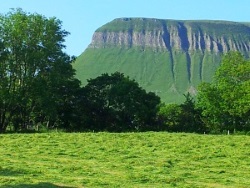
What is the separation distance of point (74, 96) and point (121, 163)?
33225 millimetres

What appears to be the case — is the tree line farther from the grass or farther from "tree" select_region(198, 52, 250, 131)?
the grass

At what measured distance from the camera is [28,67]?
4500 cm

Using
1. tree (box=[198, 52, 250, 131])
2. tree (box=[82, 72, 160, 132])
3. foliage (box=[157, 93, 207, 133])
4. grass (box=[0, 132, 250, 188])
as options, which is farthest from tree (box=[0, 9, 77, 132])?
tree (box=[198, 52, 250, 131])

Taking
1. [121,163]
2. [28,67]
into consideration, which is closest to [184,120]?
[28,67]

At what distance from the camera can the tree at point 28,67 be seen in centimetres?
4366

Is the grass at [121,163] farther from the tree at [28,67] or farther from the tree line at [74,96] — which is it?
the tree line at [74,96]

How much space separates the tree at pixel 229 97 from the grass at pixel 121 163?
2747cm

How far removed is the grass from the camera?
43.0 ft

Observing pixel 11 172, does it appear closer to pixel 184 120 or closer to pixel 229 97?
pixel 184 120

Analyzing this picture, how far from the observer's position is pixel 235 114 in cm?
5347

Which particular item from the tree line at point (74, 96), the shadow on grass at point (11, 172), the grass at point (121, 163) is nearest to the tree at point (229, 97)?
the tree line at point (74, 96)

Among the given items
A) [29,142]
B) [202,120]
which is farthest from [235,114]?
[29,142]

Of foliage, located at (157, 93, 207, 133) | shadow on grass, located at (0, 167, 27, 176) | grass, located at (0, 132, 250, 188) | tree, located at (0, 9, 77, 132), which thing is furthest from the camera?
foliage, located at (157, 93, 207, 133)

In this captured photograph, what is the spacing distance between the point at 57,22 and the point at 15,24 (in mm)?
4865
